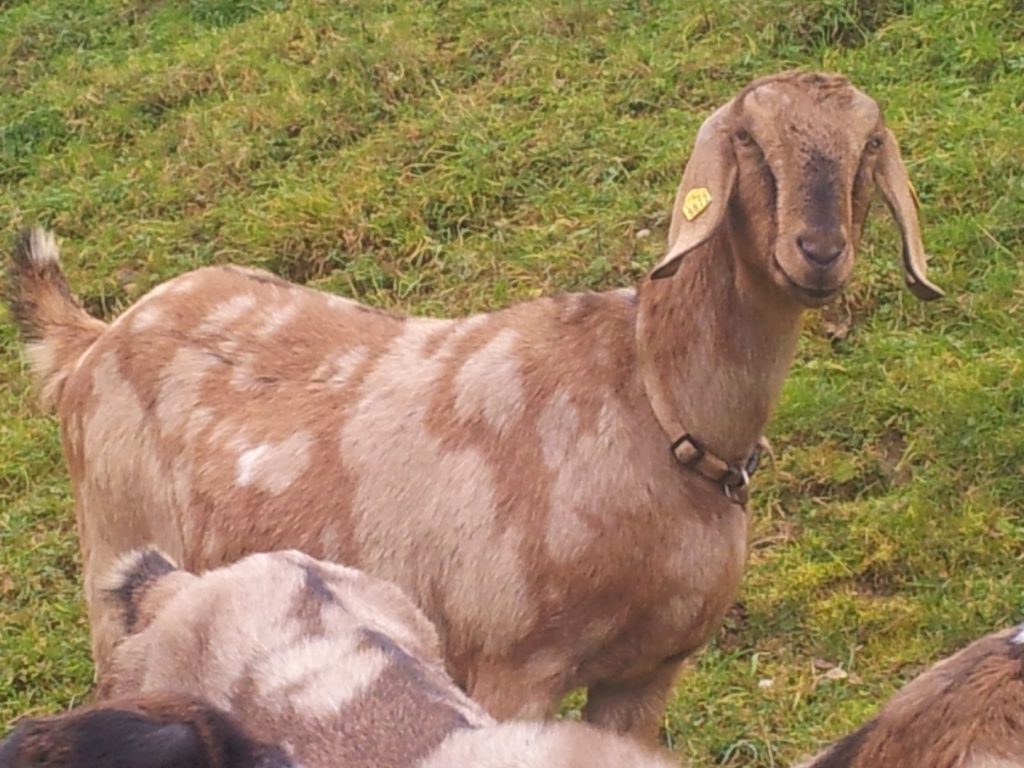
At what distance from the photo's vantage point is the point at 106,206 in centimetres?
889

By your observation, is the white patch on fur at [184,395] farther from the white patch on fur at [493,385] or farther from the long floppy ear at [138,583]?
the white patch on fur at [493,385]

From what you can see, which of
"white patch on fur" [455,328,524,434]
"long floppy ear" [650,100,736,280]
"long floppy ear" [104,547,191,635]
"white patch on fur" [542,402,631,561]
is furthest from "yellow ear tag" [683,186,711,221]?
"long floppy ear" [104,547,191,635]

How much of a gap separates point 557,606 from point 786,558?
1.78m

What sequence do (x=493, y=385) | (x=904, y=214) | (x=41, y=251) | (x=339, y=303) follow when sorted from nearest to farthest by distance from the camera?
(x=904, y=214)
(x=493, y=385)
(x=339, y=303)
(x=41, y=251)

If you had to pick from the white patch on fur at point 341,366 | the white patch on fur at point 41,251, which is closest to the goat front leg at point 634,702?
the white patch on fur at point 341,366

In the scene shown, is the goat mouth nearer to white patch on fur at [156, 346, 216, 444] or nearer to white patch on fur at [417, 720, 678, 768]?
white patch on fur at [417, 720, 678, 768]

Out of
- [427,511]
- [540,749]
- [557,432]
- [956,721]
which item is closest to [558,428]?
[557,432]

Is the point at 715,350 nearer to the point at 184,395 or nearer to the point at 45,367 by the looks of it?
the point at 184,395

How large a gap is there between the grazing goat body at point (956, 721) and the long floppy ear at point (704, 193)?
4.45 ft

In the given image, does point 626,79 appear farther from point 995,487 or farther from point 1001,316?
point 995,487

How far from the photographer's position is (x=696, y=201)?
4289mm

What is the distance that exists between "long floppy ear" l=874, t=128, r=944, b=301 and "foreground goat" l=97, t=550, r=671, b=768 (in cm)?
146

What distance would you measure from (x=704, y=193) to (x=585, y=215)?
369 cm

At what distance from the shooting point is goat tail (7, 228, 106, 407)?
5.64 meters
